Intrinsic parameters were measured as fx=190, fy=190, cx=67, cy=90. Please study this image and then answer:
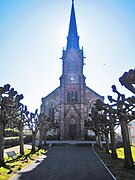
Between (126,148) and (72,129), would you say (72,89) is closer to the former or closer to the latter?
(72,129)

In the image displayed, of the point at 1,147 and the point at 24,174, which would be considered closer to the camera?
the point at 24,174

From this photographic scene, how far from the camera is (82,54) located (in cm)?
4278

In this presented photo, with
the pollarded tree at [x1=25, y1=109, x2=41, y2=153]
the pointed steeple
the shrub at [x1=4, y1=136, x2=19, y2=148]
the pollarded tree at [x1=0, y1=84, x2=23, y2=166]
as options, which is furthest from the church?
the pollarded tree at [x1=0, y1=84, x2=23, y2=166]

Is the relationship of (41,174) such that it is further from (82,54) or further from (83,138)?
(82,54)

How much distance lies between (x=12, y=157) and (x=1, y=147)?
150 inches

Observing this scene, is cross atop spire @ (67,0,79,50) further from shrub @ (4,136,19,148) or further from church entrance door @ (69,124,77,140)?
shrub @ (4,136,19,148)

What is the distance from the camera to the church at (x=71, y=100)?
37188 millimetres

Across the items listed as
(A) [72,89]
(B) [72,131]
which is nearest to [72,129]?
(B) [72,131]

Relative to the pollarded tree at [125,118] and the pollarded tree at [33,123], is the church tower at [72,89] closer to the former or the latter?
the pollarded tree at [33,123]

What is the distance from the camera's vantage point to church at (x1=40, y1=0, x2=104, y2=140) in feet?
122

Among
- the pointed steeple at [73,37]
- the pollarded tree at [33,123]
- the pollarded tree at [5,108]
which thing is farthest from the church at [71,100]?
the pollarded tree at [5,108]

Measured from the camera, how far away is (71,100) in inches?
1537

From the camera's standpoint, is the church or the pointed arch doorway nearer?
the pointed arch doorway

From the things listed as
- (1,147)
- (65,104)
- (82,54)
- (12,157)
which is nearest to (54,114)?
(65,104)
